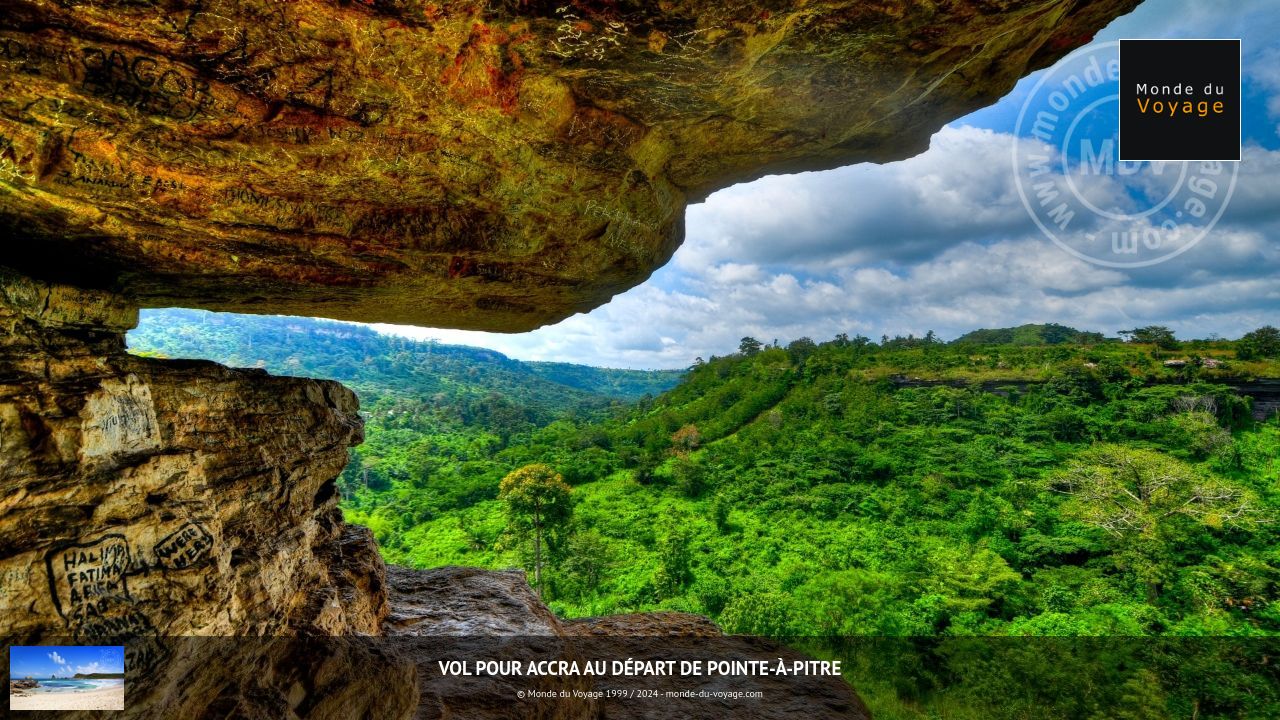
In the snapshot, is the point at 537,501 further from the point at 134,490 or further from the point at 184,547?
the point at 134,490

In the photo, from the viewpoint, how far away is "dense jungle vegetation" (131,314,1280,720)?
2250 centimetres

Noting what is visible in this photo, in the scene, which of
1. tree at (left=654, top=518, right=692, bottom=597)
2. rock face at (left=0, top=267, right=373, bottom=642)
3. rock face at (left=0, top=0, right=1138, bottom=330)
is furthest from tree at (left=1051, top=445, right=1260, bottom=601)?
rock face at (left=0, top=267, right=373, bottom=642)

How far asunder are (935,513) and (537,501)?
30.3 m

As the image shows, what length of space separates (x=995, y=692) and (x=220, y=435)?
2799cm

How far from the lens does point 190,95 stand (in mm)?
4312

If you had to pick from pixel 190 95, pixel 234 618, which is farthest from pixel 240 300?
pixel 234 618

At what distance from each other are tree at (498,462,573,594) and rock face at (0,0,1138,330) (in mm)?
24926

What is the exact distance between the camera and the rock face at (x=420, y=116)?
4.06 metres

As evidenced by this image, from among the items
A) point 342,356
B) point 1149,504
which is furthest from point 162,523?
point 342,356

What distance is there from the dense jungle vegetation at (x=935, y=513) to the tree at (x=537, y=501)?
24cm

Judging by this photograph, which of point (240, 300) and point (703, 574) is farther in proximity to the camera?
point (703, 574)

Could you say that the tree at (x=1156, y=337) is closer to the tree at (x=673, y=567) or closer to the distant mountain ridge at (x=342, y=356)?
the tree at (x=673, y=567)

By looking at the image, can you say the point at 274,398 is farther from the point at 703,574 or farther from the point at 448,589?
the point at 703,574

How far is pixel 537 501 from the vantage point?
3142cm
